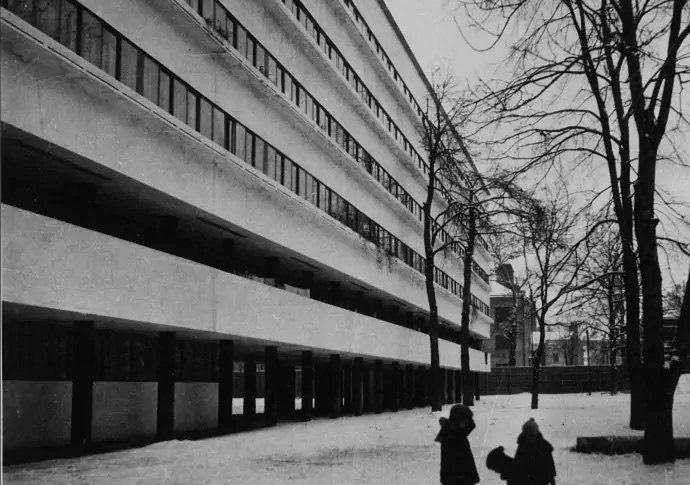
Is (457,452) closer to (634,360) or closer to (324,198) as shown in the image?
(634,360)

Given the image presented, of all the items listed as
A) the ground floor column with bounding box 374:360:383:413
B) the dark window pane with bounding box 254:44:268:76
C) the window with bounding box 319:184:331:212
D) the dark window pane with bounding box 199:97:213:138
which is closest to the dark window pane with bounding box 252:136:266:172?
the dark window pane with bounding box 254:44:268:76

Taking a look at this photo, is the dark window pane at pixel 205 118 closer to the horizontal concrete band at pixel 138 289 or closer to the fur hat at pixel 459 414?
the horizontal concrete band at pixel 138 289

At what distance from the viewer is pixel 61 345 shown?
22.0 metres

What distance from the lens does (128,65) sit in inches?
789

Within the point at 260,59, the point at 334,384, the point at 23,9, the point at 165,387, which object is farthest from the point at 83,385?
A: the point at 334,384

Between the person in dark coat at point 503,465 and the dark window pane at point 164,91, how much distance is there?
602 inches

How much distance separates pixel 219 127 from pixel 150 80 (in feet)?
13.9

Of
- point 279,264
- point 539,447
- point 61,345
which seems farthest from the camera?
point 279,264

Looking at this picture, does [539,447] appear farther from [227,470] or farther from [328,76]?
[328,76]

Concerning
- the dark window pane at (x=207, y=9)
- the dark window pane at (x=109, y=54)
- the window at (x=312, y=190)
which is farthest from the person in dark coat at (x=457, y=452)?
the window at (x=312, y=190)

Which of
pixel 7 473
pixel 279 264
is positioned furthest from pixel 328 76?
pixel 7 473

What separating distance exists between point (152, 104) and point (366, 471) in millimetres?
9937

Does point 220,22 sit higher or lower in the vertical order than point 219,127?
higher

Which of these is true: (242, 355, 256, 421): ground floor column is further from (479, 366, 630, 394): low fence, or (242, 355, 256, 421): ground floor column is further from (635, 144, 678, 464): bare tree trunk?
(479, 366, 630, 394): low fence
